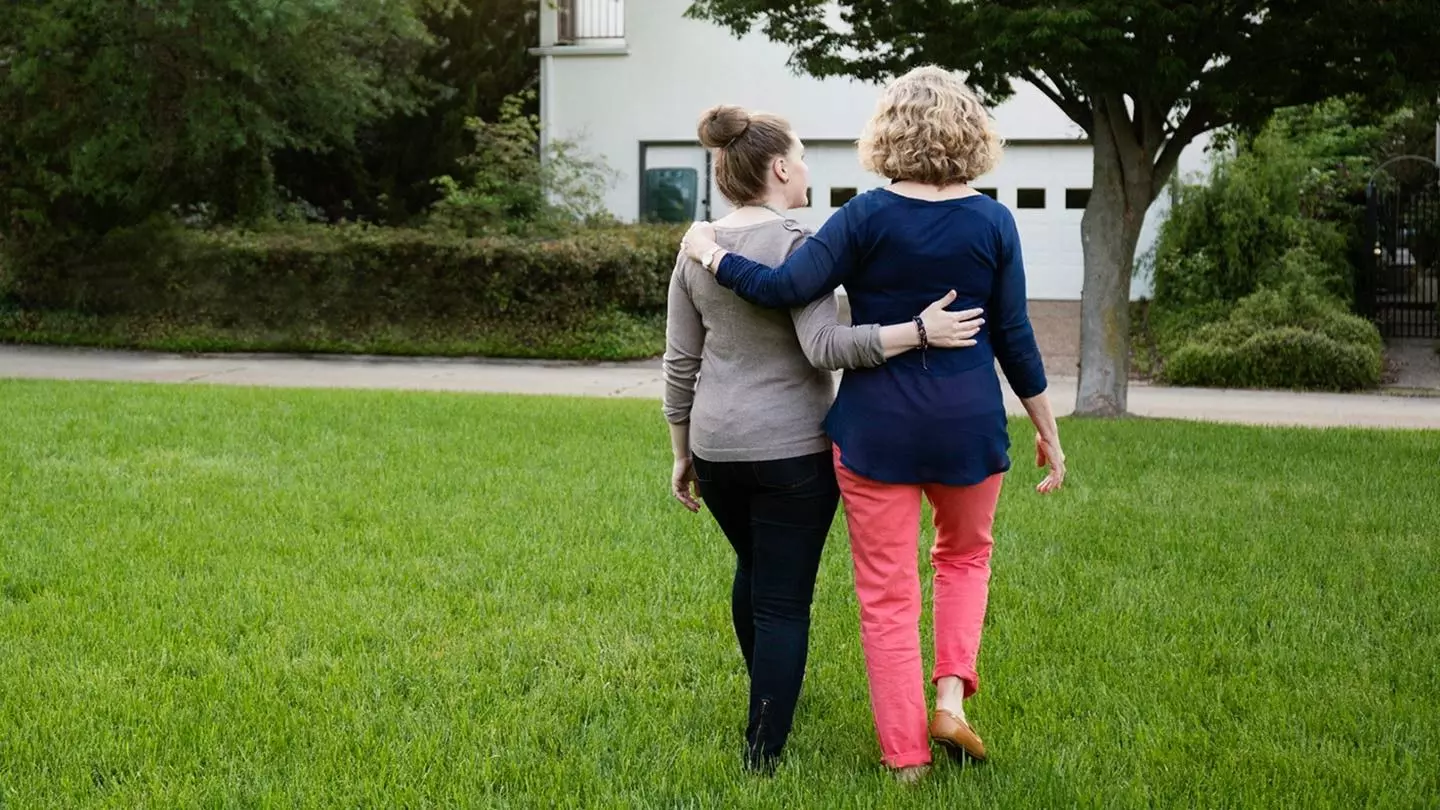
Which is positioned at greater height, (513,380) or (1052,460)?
(1052,460)

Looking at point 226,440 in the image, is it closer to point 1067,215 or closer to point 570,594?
point 570,594

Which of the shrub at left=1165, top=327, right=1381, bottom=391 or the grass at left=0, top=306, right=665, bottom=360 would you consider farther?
the grass at left=0, top=306, right=665, bottom=360

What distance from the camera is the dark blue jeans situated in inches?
142

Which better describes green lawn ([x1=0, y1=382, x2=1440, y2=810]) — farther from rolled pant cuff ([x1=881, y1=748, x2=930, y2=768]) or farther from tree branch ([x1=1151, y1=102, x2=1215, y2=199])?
tree branch ([x1=1151, y1=102, x2=1215, y2=199])

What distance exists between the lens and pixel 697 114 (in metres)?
22.4

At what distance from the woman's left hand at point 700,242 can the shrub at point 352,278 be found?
1385 centimetres

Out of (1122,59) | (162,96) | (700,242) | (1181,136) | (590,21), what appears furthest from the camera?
(590,21)

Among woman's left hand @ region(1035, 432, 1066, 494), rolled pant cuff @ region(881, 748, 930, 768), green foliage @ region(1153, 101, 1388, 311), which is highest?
green foliage @ region(1153, 101, 1388, 311)

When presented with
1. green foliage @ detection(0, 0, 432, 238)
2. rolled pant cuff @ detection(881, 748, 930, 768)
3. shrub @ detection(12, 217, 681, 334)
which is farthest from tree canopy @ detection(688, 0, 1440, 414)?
green foliage @ detection(0, 0, 432, 238)

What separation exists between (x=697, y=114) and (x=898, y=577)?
64.0ft

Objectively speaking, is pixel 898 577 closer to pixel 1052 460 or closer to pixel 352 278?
pixel 1052 460

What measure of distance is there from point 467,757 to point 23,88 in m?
15.9

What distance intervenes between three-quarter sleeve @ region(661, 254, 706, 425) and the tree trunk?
868 cm

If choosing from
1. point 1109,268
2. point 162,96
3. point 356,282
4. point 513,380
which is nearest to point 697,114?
point 356,282
